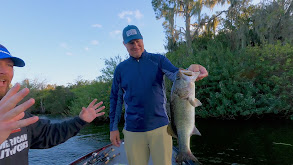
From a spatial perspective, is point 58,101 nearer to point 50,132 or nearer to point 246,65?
point 246,65

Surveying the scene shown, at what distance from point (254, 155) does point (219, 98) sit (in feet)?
23.5

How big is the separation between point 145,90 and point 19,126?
1714 mm

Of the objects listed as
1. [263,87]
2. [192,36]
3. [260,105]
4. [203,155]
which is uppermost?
[192,36]

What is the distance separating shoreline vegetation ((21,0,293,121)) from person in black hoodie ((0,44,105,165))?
14451 mm

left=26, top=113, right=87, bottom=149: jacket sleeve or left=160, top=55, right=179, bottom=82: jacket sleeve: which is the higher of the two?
left=160, top=55, right=179, bottom=82: jacket sleeve

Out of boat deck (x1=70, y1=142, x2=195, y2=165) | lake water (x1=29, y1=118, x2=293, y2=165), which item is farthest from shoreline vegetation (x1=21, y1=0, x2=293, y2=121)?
boat deck (x1=70, y1=142, x2=195, y2=165)

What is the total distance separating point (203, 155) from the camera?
9164 mm

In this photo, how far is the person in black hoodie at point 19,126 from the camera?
861 mm

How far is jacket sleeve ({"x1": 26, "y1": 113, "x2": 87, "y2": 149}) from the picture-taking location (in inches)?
69.8

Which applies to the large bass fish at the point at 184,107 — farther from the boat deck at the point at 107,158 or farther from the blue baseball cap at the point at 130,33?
the boat deck at the point at 107,158

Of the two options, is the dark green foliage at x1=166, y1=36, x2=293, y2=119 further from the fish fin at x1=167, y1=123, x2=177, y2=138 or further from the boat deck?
the fish fin at x1=167, y1=123, x2=177, y2=138

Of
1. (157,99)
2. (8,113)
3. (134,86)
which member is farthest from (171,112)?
(8,113)

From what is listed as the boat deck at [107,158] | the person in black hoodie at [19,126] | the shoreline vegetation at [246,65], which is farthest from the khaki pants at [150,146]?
the shoreline vegetation at [246,65]

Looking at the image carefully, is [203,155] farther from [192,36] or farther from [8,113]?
[192,36]
